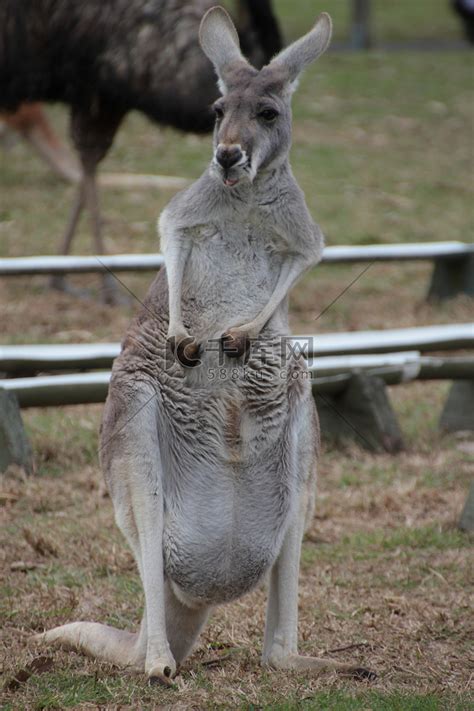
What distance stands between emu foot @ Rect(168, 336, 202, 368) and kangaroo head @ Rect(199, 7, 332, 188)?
376 millimetres

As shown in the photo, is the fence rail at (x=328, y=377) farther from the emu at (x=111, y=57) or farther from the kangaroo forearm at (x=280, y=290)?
the emu at (x=111, y=57)

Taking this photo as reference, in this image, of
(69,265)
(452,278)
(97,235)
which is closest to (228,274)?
(69,265)

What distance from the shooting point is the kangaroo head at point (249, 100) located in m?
2.81

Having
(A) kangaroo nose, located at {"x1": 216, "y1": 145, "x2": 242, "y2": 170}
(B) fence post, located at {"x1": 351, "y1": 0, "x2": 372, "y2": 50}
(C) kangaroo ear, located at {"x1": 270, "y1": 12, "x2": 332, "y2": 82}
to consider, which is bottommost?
(A) kangaroo nose, located at {"x1": 216, "y1": 145, "x2": 242, "y2": 170}

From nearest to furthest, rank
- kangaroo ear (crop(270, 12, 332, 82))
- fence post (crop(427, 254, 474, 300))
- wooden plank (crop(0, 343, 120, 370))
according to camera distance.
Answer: kangaroo ear (crop(270, 12, 332, 82)) → wooden plank (crop(0, 343, 120, 370)) → fence post (crop(427, 254, 474, 300))

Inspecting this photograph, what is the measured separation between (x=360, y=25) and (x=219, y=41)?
13.1 m

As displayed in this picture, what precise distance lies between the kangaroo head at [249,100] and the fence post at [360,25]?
13.0 meters

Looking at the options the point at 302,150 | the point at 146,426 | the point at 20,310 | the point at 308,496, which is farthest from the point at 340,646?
the point at 302,150

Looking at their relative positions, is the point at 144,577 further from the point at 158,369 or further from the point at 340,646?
the point at 340,646

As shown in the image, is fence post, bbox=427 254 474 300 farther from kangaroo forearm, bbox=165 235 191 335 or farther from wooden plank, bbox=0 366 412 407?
kangaroo forearm, bbox=165 235 191 335

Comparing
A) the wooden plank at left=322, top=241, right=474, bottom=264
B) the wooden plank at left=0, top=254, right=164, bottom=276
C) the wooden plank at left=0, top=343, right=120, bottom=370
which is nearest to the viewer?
the wooden plank at left=0, top=343, right=120, bottom=370

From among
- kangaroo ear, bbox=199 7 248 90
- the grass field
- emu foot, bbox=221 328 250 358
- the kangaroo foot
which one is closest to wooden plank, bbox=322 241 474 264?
the grass field

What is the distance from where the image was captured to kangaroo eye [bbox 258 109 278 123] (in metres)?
2.92

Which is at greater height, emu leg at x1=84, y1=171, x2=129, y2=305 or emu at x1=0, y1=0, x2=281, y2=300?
emu at x1=0, y1=0, x2=281, y2=300
